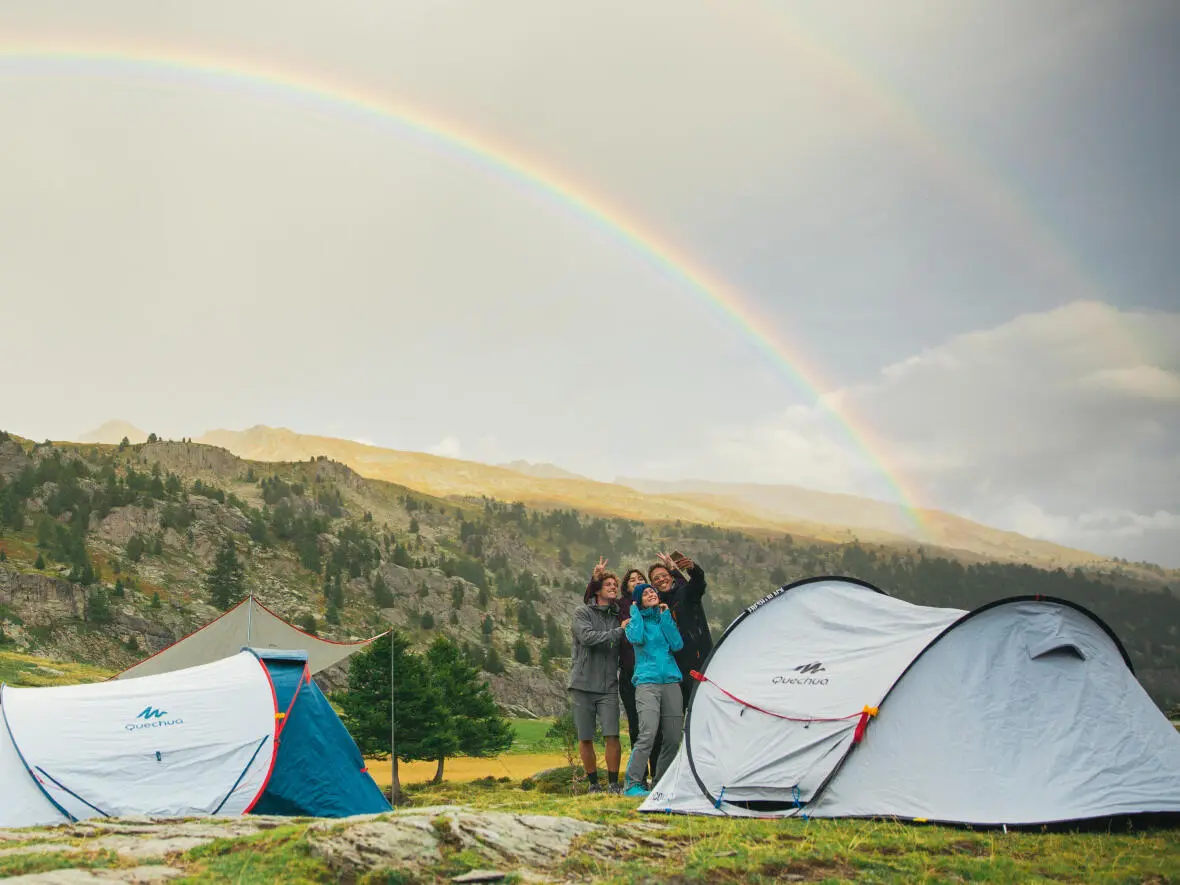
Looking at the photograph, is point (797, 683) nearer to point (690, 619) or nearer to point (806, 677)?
point (806, 677)

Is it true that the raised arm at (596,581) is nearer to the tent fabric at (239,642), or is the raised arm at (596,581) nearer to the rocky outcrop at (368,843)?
the rocky outcrop at (368,843)

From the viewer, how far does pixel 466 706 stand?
50.2m

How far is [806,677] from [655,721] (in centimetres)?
192

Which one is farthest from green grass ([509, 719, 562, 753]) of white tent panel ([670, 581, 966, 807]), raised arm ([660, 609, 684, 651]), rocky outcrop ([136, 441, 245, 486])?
rocky outcrop ([136, 441, 245, 486])

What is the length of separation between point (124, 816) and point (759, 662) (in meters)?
7.03

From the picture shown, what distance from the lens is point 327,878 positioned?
6.01m

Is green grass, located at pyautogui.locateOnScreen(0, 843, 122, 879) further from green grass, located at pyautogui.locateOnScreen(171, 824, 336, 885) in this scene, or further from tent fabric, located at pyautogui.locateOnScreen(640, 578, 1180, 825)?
tent fabric, located at pyautogui.locateOnScreen(640, 578, 1180, 825)

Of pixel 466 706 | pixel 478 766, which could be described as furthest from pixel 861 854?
pixel 478 766

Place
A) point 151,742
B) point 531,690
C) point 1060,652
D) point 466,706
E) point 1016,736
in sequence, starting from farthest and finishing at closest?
point 531,690, point 466,706, point 151,742, point 1060,652, point 1016,736

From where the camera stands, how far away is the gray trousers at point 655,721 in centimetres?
1050

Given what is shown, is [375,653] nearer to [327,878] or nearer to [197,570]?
[327,878]

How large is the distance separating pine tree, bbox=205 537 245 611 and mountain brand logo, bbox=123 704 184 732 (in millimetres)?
80602

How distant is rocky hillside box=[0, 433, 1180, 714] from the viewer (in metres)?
74.6

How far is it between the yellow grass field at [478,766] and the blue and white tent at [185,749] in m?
42.2
